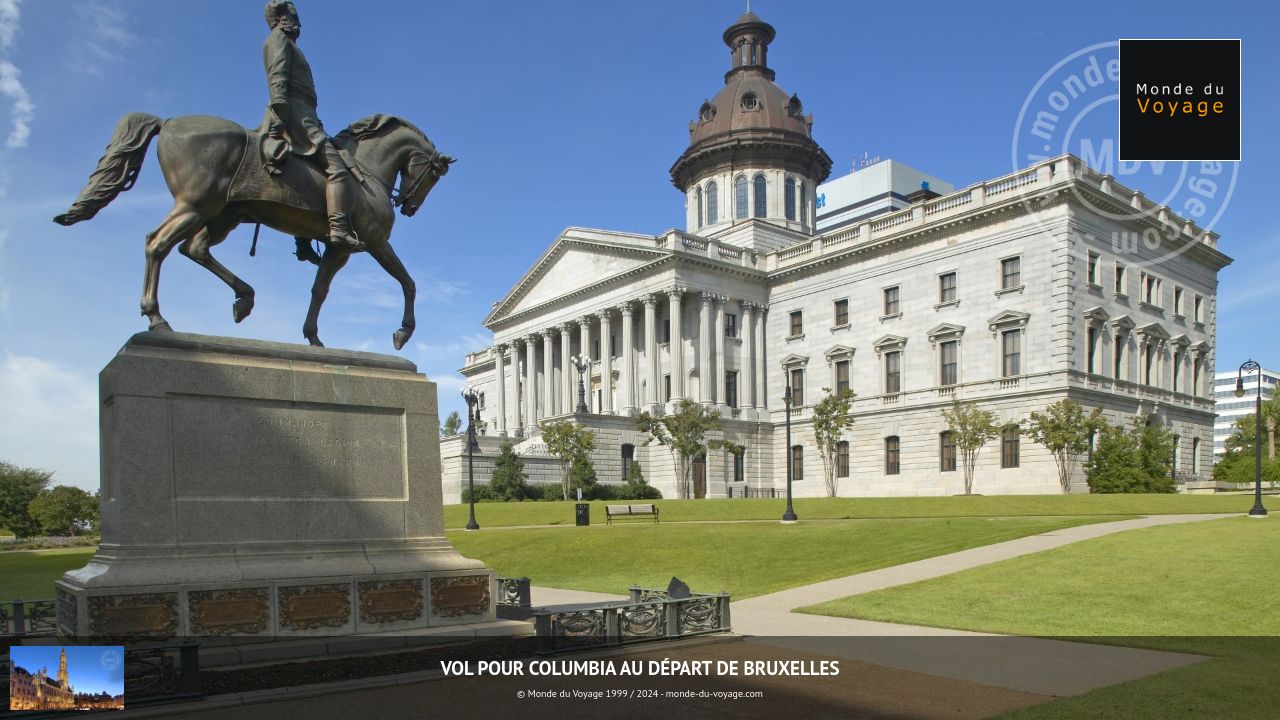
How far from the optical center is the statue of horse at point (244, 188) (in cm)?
1191

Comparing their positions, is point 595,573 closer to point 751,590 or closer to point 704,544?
point 704,544

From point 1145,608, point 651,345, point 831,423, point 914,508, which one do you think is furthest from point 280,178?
point 651,345

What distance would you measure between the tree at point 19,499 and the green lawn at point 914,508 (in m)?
43.9

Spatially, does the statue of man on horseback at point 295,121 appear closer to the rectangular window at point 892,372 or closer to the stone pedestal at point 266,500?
the stone pedestal at point 266,500

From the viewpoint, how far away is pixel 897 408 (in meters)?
63.0

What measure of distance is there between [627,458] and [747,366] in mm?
11988

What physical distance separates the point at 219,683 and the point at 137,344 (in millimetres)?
4277

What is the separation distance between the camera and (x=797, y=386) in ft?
234

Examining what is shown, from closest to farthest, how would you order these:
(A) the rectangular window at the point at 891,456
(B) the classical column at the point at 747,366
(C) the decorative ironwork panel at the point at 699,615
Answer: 1. (C) the decorative ironwork panel at the point at 699,615
2. (A) the rectangular window at the point at 891,456
3. (B) the classical column at the point at 747,366

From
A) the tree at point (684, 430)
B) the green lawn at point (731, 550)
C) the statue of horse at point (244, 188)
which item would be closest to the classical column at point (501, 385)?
the tree at point (684, 430)

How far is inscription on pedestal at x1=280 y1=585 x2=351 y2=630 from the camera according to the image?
11.4 meters

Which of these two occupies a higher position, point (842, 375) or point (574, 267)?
point (574, 267)

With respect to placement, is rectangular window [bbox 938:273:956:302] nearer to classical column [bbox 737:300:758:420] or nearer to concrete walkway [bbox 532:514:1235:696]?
classical column [bbox 737:300:758:420]

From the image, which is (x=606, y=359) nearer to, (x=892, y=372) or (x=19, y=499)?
(x=892, y=372)
